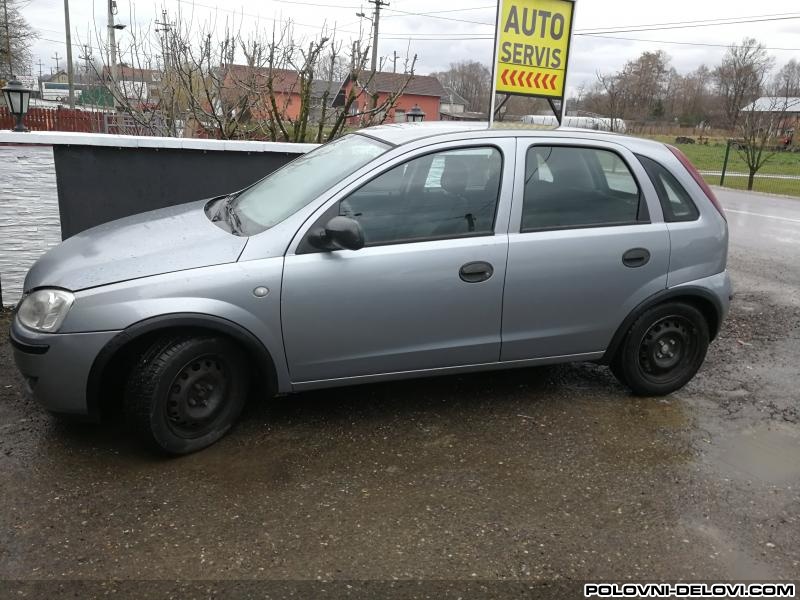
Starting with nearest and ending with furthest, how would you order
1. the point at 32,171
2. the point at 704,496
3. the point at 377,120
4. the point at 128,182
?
the point at 704,496
the point at 32,171
the point at 128,182
the point at 377,120

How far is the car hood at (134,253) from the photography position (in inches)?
125

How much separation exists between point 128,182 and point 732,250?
8.48 m

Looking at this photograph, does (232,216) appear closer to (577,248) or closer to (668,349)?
(577,248)

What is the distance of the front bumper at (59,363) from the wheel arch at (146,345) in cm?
3

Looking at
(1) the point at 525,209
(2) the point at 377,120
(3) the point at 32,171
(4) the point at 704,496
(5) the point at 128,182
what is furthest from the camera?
(2) the point at 377,120

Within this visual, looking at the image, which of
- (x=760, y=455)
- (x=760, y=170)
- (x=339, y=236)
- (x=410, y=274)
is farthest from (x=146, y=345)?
(x=760, y=170)

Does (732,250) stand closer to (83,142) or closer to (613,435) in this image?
(613,435)

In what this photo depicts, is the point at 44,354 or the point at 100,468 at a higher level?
the point at 44,354

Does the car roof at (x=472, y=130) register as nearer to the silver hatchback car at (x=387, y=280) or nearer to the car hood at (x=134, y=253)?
the silver hatchback car at (x=387, y=280)

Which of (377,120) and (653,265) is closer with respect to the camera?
(653,265)

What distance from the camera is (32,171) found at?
5402mm

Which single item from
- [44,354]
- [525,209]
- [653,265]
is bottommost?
[44,354]

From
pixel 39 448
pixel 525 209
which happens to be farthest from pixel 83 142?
pixel 525 209

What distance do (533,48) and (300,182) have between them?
533cm
